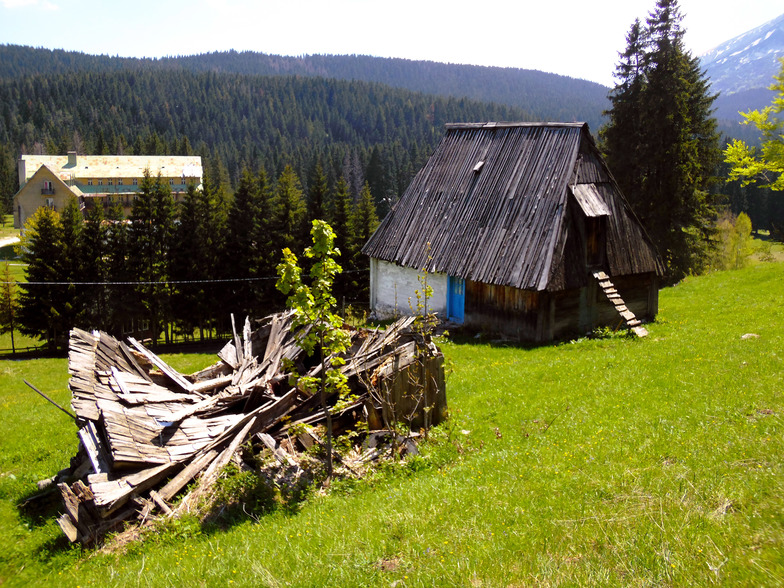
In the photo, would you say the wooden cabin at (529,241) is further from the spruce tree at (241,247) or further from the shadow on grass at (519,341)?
the spruce tree at (241,247)

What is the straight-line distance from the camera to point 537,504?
7.33m

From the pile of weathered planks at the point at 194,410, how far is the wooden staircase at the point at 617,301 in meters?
9.93

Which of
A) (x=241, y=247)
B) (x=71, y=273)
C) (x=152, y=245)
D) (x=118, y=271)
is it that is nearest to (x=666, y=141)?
(x=241, y=247)

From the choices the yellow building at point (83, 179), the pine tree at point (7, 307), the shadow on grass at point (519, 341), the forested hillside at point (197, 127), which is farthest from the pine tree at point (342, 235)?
the forested hillside at point (197, 127)

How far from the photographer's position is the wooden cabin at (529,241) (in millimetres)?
19422

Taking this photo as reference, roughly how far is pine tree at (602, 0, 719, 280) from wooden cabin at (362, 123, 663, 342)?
1425cm

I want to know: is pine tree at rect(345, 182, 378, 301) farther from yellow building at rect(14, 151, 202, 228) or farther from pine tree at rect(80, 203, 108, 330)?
yellow building at rect(14, 151, 202, 228)

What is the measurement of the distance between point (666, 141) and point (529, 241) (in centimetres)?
1925

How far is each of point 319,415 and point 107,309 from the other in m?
35.4

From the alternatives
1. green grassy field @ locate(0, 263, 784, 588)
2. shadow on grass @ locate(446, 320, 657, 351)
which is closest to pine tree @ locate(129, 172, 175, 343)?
shadow on grass @ locate(446, 320, 657, 351)

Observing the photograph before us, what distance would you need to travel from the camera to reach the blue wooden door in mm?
21719

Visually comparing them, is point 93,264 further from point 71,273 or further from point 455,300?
point 455,300


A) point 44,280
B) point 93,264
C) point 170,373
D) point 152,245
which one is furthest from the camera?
point 152,245

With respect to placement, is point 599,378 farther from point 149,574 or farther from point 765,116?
point 765,116
